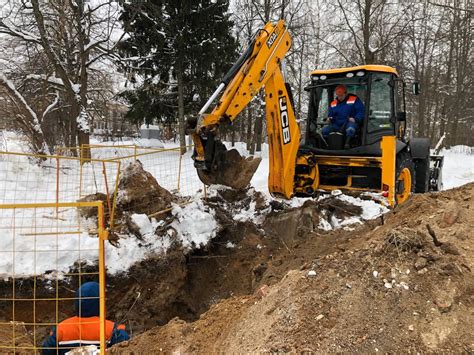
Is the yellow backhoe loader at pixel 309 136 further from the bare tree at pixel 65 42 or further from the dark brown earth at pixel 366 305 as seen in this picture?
the bare tree at pixel 65 42

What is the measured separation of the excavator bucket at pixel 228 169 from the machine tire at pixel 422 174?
4287 mm

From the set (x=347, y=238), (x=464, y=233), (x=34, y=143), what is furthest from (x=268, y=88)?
(x=34, y=143)

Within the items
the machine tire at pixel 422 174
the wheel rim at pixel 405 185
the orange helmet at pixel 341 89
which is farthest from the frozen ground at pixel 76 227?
the machine tire at pixel 422 174

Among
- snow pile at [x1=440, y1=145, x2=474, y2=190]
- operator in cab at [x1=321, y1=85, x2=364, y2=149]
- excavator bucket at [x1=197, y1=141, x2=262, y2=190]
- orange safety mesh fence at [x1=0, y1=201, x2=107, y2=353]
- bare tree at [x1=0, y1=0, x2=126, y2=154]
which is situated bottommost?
orange safety mesh fence at [x1=0, y1=201, x2=107, y2=353]

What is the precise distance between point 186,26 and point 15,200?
12.8 m

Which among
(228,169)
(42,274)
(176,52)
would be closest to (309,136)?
(228,169)

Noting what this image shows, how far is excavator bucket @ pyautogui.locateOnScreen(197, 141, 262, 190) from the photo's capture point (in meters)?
6.98

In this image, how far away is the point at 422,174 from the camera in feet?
30.9

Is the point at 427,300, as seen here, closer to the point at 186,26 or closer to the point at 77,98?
the point at 77,98

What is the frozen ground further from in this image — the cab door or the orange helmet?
the orange helmet

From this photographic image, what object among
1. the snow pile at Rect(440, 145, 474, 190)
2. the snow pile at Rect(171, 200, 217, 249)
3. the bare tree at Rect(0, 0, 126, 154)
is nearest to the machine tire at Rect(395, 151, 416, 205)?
the snow pile at Rect(171, 200, 217, 249)

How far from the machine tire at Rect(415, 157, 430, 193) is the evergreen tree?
12.7m

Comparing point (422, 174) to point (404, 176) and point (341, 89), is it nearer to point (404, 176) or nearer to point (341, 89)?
point (404, 176)

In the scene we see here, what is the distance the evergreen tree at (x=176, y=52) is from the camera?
746 inches
